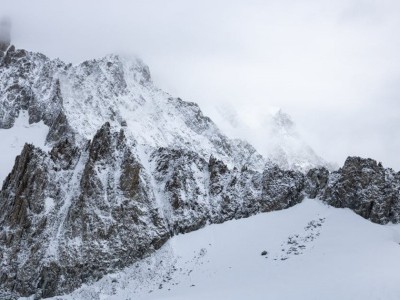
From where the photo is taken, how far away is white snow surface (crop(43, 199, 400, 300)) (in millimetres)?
63688

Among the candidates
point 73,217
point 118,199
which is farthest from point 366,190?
point 73,217

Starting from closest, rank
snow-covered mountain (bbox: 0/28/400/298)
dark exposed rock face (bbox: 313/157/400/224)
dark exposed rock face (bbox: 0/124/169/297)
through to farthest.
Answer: dark exposed rock face (bbox: 0/124/169/297) < snow-covered mountain (bbox: 0/28/400/298) < dark exposed rock face (bbox: 313/157/400/224)

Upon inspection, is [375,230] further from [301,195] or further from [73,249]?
[73,249]

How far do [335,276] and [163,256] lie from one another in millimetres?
32304

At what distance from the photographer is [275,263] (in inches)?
3073

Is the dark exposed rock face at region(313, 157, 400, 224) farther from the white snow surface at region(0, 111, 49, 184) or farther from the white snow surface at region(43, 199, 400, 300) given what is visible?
the white snow surface at region(0, 111, 49, 184)

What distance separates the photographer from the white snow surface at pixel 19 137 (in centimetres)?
15395

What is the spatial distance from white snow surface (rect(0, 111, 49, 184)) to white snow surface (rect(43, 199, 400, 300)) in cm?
7992

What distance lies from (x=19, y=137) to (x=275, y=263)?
114m

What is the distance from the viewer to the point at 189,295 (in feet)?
236

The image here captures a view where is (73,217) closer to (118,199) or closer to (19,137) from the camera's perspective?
(118,199)

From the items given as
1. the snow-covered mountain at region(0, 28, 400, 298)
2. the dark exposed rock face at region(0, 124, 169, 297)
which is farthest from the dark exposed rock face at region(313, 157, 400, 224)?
the dark exposed rock face at region(0, 124, 169, 297)

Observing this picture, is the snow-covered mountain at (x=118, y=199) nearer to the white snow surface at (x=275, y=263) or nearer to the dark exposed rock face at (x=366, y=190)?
the dark exposed rock face at (x=366, y=190)

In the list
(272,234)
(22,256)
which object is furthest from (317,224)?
(22,256)
